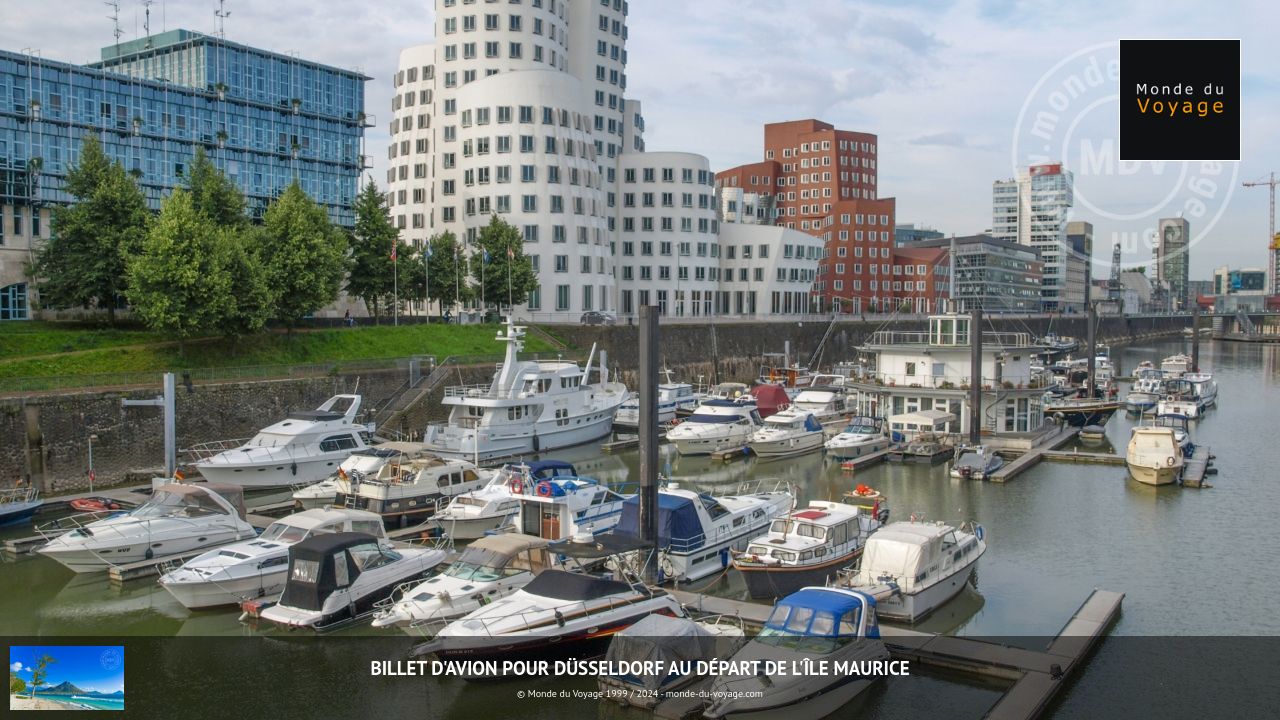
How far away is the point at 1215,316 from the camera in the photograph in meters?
199

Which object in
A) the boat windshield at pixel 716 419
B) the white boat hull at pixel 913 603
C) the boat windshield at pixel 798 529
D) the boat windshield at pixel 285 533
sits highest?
the boat windshield at pixel 716 419

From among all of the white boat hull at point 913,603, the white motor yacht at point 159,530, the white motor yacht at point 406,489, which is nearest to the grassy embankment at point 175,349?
the white motor yacht at point 159,530

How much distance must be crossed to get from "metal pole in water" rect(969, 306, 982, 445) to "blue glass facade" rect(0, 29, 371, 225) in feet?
191

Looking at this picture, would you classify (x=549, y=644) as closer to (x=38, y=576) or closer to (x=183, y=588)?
(x=183, y=588)

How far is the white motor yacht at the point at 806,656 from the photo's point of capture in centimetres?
1582

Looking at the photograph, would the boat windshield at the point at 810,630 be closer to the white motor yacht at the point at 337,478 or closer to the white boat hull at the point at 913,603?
the white boat hull at the point at 913,603

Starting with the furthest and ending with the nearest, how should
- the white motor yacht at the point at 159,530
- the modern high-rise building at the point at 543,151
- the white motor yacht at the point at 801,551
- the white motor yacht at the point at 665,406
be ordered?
the modern high-rise building at the point at 543,151, the white motor yacht at the point at 665,406, the white motor yacht at the point at 159,530, the white motor yacht at the point at 801,551

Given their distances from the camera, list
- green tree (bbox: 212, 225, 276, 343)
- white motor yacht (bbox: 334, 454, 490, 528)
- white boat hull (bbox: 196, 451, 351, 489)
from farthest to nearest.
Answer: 1. green tree (bbox: 212, 225, 276, 343)
2. white boat hull (bbox: 196, 451, 351, 489)
3. white motor yacht (bbox: 334, 454, 490, 528)

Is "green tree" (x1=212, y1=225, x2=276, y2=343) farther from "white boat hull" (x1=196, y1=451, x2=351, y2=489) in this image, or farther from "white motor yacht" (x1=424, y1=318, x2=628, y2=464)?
"white boat hull" (x1=196, y1=451, x2=351, y2=489)

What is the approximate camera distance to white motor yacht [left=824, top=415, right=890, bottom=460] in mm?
43219

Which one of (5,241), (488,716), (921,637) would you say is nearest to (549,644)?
(488,716)

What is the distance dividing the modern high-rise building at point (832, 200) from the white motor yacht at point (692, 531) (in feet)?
321

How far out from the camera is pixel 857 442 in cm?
4356

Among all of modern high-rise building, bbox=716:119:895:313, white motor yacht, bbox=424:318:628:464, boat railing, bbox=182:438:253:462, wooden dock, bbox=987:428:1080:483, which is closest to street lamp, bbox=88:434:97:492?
boat railing, bbox=182:438:253:462
